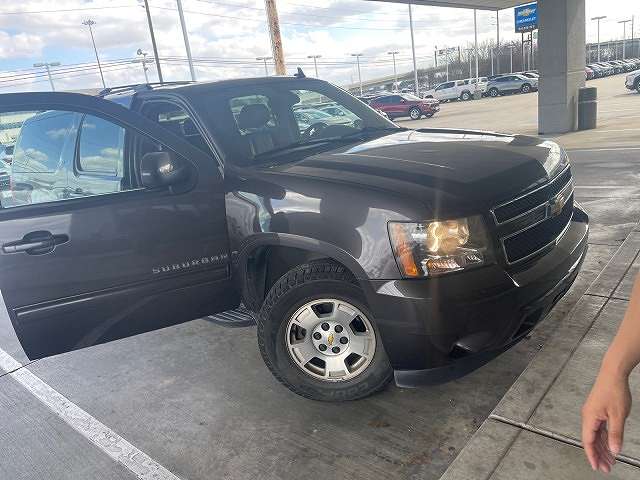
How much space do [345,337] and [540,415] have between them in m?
1.09

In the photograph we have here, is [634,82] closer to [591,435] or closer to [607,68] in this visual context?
[591,435]

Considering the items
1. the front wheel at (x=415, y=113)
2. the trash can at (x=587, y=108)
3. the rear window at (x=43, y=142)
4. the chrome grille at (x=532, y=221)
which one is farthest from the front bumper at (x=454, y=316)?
the front wheel at (x=415, y=113)

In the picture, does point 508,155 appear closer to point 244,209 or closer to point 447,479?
point 244,209

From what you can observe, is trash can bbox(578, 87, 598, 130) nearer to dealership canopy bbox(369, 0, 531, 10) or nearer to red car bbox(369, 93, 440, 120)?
dealership canopy bbox(369, 0, 531, 10)

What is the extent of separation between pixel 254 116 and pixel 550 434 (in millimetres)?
2692

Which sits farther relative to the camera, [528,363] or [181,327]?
[181,327]

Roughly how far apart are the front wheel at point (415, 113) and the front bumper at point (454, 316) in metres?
28.7

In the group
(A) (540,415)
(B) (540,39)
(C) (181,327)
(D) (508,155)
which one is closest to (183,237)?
(C) (181,327)

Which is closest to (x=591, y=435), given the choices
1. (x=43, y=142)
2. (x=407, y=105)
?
(x=43, y=142)

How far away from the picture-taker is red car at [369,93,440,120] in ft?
98.4

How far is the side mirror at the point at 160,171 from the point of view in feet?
9.94

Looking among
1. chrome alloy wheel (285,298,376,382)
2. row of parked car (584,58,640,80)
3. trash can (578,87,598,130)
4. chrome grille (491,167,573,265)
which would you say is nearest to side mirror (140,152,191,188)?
chrome alloy wheel (285,298,376,382)

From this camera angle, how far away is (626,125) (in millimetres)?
14133

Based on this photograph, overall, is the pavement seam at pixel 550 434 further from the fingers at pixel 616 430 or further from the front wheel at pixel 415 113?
the front wheel at pixel 415 113
